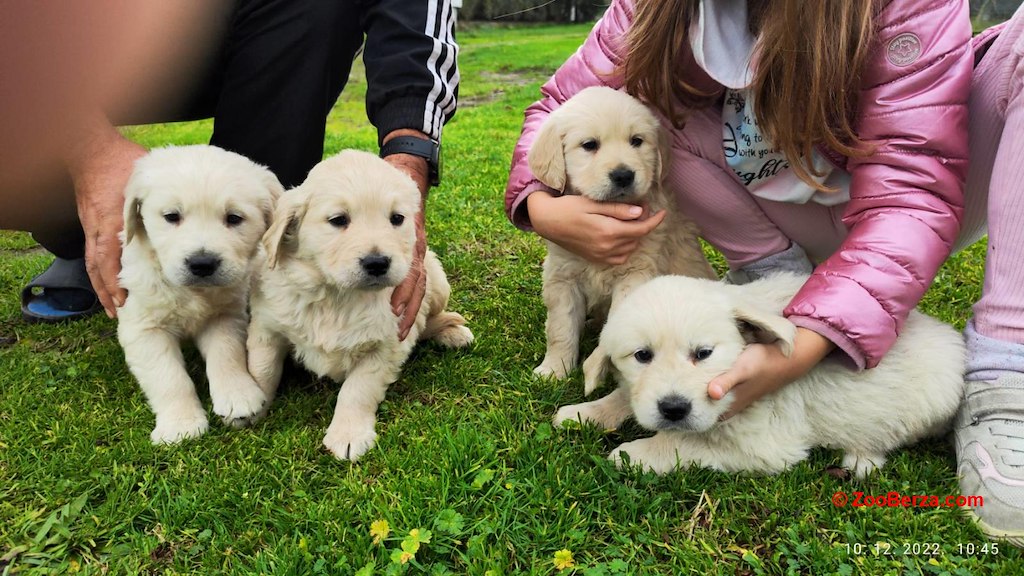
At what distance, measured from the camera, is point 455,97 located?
10.6 feet

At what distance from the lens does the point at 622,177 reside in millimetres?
2768

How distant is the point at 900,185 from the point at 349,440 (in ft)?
6.80

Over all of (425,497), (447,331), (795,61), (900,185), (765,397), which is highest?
(795,61)

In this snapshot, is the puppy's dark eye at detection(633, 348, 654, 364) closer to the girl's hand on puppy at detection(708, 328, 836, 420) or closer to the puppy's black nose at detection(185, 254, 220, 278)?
the girl's hand on puppy at detection(708, 328, 836, 420)

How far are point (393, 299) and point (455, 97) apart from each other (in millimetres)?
1195

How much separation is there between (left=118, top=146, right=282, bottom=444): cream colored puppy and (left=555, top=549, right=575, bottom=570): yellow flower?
4.26ft

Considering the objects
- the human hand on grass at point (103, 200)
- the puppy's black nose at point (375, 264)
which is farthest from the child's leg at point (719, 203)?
the human hand on grass at point (103, 200)

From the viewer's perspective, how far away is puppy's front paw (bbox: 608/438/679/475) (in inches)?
84.2

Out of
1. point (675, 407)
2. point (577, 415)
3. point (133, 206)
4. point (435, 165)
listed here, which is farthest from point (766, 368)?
point (133, 206)

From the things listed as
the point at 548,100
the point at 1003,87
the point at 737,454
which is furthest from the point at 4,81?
the point at 1003,87

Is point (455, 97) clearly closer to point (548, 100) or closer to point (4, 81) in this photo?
point (548, 100)

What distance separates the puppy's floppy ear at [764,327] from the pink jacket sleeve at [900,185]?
0.11 m

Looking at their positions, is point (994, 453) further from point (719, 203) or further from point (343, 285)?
point (343, 285)

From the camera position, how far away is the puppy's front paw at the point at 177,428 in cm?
235
